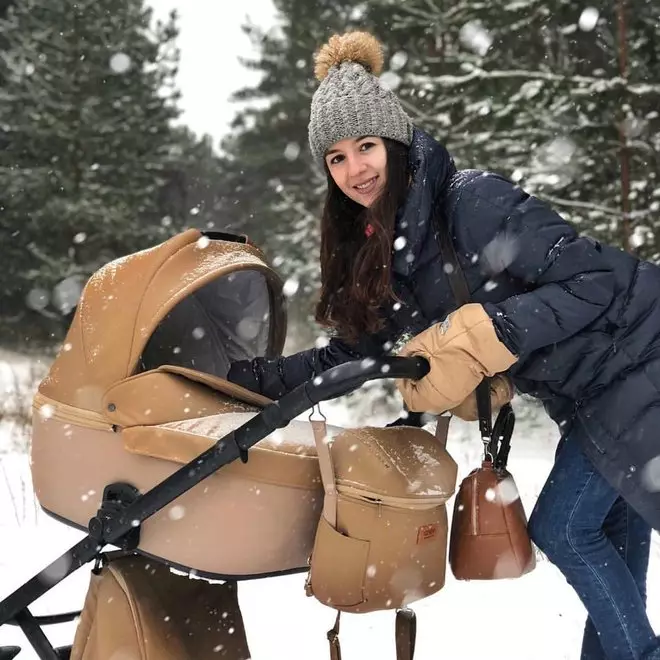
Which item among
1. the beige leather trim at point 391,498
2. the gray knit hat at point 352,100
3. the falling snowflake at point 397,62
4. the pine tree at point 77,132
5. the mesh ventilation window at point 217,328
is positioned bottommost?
the beige leather trim at point 391,498

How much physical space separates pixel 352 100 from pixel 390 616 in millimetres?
2308

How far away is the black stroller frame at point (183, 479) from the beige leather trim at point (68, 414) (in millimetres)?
159

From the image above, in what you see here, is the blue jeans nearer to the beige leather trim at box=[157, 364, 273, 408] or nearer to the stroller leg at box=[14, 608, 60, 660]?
the beige leather trim at box=[157, 364, 273, 408]

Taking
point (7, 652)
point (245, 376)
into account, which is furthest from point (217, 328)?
point (7, 652)

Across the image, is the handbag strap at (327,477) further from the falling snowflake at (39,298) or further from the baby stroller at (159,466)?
the falling snowflake at (39,298)

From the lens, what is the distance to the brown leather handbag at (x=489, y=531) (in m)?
1.80

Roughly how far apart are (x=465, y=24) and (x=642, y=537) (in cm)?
660

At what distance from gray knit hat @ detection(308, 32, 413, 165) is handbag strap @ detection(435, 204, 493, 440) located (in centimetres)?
31

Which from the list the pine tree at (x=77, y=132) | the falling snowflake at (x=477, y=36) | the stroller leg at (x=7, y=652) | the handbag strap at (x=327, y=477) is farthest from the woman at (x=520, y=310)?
the pine tree at (x=77, y=132)

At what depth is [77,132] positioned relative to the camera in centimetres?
1156

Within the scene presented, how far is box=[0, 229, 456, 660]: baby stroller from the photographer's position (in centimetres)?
174

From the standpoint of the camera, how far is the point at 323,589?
1669 mm

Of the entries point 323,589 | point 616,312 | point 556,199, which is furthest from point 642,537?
point 556,199

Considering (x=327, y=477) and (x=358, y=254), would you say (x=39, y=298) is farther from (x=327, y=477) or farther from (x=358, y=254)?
(x=327, y=477)
